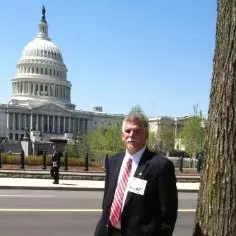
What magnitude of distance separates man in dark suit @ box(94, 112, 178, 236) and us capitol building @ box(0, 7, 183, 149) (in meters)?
145

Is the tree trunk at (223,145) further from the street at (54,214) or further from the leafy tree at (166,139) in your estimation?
the leafy tree at (166,139)

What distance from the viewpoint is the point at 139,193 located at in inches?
171

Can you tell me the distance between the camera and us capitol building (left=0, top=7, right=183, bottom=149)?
153 m

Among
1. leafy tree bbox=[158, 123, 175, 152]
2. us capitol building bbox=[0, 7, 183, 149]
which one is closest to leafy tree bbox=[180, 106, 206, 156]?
leafy tree bbox=[158, 123, 175, 152]

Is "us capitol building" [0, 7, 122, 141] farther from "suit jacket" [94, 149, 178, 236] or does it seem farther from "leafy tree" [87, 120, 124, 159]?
"suit jacket" [94, 149, 178, 236]

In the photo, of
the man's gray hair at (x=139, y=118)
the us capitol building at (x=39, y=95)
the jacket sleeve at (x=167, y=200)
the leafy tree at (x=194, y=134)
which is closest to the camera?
the jacket sleeve at (x=167, y=200)

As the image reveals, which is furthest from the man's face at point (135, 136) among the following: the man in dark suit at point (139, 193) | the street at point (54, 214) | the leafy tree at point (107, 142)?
the leafy tree at point (107, 142)

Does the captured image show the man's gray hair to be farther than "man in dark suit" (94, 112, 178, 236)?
Yes

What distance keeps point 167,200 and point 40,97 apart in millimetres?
152733

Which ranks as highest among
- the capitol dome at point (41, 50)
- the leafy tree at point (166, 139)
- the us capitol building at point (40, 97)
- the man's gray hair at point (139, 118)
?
the capitol dome at point (41, 50)

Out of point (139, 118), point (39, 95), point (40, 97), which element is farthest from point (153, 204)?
point (39, 95)

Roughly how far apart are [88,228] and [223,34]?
24.2ft

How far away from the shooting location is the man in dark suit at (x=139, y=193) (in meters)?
4.31

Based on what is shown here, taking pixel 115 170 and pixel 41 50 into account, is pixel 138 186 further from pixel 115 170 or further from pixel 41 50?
pixel 41 50
